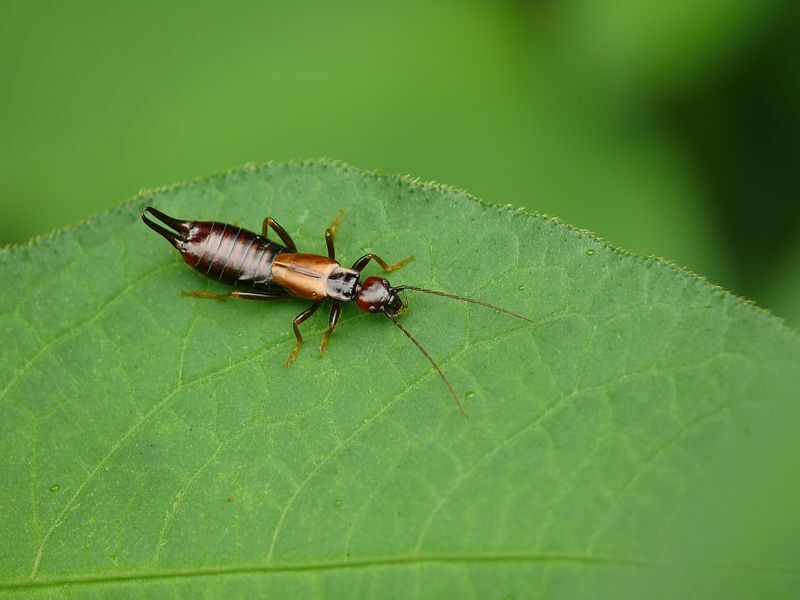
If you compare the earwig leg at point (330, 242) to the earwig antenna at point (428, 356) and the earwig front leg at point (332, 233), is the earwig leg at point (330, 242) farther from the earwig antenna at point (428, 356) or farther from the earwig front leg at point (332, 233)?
the earwig antenna at point (428, 356)

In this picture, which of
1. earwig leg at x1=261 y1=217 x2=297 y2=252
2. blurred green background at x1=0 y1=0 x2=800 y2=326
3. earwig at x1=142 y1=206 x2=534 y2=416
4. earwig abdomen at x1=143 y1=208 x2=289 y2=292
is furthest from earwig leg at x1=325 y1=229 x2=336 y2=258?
blurred green background at x1=0 y1=0 x2=800 y2=326

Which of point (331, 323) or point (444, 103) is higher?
point (444, 103)

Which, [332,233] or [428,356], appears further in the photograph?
[332,233]

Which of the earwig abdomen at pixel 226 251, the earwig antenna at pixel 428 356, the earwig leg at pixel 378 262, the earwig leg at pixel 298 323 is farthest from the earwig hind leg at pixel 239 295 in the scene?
the earwig antenna at pixel 428 356

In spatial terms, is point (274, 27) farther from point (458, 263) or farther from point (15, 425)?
point (15, 425)

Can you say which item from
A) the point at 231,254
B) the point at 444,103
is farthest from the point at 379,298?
the point at 444,103

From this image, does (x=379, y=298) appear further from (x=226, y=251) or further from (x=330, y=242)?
(x=226, y=251)
